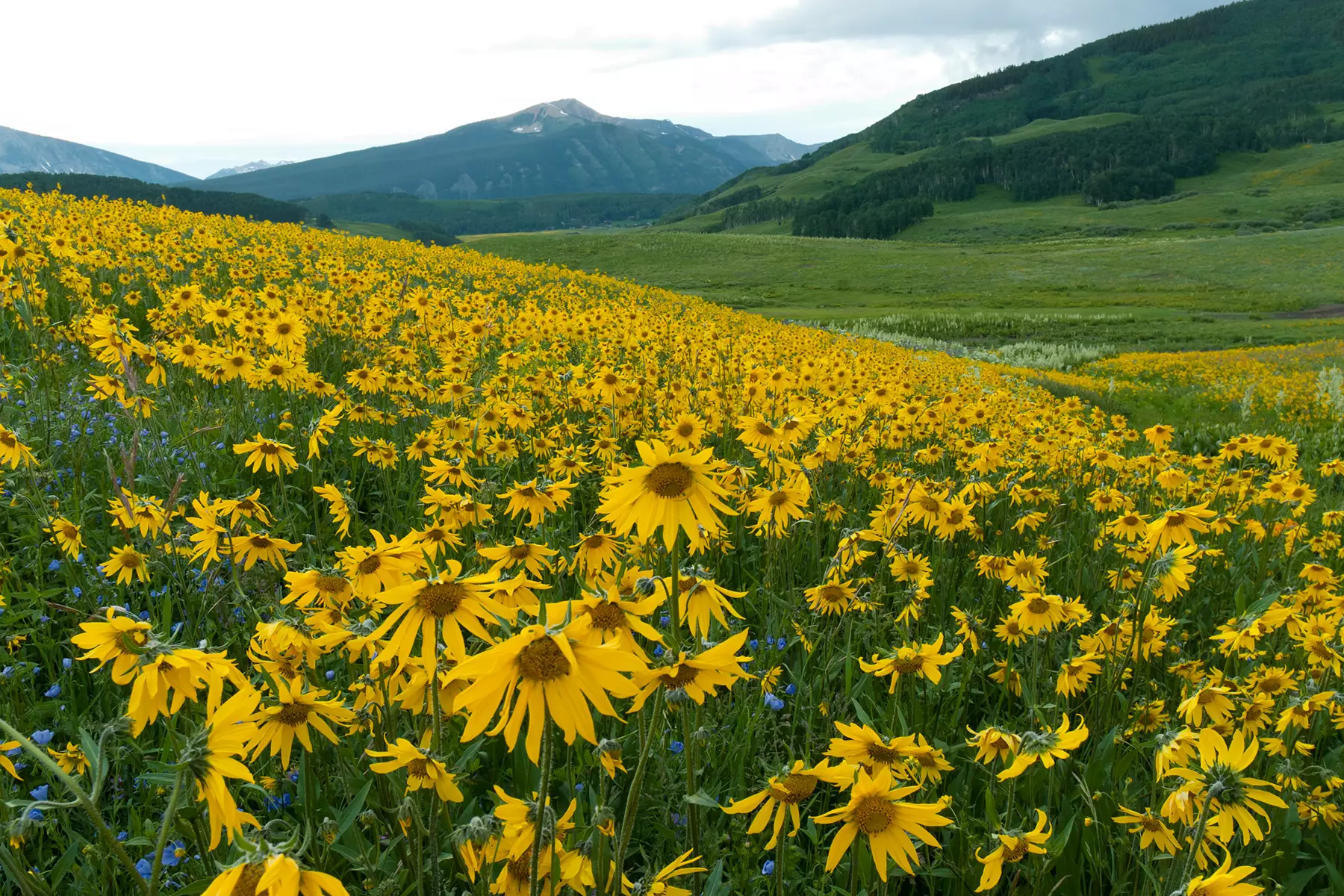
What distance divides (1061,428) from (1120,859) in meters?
4.92

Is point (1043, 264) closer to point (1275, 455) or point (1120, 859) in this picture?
point (1275, 455)

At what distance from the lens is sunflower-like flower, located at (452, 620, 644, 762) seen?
1.13 m

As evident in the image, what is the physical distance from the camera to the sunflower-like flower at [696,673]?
55.3 inches

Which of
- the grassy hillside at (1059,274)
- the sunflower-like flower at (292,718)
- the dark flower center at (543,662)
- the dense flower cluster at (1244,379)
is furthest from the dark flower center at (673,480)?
the grassy hillside at (1059,274)

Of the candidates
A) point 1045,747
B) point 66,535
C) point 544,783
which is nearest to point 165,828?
point 544,783

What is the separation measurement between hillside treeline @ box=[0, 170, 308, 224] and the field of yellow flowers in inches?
2116

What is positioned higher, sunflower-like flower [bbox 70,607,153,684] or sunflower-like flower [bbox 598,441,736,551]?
sunflower-like flower [bbox 598,441,736,551]

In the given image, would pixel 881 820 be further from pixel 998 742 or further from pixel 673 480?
pixel 673 480

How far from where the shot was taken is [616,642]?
4.31 feet

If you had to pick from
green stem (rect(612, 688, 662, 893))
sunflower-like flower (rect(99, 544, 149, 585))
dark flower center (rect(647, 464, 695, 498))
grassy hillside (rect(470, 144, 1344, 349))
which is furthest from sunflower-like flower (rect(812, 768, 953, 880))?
grassy hillside (rect(470, 144, 1344, 349))

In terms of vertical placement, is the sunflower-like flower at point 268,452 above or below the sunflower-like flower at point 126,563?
above

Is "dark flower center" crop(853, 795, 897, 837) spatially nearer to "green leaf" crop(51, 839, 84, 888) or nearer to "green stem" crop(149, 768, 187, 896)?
"green stem" crop(149, 768, 187, 896)

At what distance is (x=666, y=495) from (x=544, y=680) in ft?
1.96

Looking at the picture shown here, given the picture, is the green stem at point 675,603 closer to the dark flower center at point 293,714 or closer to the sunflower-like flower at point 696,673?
the sunflower-like flower at point 696,673
